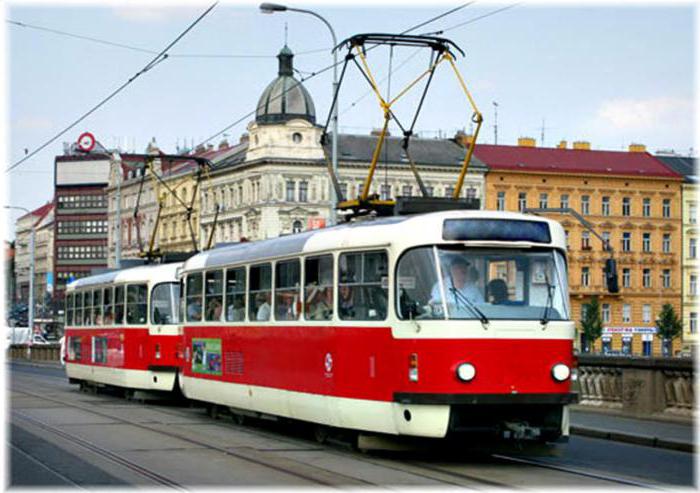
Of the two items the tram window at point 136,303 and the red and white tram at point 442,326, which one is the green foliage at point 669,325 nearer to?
the tram window at point 136,303

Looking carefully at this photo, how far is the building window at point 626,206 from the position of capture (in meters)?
108

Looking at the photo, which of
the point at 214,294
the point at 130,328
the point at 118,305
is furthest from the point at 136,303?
the point at 214,294

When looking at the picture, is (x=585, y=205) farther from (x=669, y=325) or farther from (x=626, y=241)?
(x=669, y=325)

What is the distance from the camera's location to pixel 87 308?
1259 inches

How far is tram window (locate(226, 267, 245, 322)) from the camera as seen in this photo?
20422mm

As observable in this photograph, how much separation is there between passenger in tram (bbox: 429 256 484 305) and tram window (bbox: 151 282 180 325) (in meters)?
12.3

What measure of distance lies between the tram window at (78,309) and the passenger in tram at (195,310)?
32.4 ft

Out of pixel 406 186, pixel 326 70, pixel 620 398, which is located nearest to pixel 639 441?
pixel 620 398

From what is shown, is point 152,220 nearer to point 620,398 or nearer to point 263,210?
point 263,210

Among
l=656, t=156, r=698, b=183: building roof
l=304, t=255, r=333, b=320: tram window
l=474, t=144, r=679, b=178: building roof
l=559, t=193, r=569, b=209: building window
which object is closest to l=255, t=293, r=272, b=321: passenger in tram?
l=304, t=255, r=333, b=320: tram window

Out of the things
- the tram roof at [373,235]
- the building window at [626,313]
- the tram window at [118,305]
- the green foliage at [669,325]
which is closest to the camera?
the tram roof at [373,235]

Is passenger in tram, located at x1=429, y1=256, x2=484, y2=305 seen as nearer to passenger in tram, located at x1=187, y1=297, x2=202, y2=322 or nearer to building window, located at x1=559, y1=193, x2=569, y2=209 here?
passenger in tram, located at x1=187, y1=297, x2=202, y2=322

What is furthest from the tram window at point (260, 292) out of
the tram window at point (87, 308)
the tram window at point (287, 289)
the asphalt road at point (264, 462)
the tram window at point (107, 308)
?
Result: the tram window at point (87, 308)

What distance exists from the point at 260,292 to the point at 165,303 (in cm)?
778
